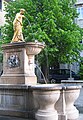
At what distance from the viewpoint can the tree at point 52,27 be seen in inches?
957

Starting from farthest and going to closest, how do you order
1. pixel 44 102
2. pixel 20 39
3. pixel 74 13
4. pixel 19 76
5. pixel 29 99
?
pixel 74 13 → pixel 20 39 → pixel 19 76 → pixel 29 99 → pixel 44 102

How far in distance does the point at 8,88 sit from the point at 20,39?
94.9 inches

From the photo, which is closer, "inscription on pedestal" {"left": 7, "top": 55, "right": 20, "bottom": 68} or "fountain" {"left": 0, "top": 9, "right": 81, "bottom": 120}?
"fountain" {"left": 0, "top": 9, "right": 81, "bottom": 120}

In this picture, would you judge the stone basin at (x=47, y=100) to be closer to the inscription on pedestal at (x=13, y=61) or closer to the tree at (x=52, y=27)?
the inscription on pedestal at (x=13, y=61)

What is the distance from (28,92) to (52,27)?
15692 millimetres

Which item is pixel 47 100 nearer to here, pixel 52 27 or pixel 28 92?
pixel 28 92

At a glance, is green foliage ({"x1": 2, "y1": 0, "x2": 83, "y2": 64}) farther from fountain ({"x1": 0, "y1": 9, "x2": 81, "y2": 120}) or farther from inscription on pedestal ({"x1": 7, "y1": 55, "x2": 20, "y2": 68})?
fountain ({"x1": 0, "y1": 9, "x2": 81, "y2": 120})

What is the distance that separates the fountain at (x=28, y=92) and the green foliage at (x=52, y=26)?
13.1 metres

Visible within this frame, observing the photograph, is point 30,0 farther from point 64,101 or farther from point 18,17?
point 64,101

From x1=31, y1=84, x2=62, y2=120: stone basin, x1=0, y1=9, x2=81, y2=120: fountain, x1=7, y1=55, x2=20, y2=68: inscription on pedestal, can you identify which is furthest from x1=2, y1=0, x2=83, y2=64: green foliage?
x1=31, y1=84, x2=62, y2=120: stone basin

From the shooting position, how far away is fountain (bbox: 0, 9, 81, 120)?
27.0 ft

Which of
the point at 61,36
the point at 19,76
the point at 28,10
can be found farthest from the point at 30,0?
the point at 19,76

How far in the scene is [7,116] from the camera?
364 inches

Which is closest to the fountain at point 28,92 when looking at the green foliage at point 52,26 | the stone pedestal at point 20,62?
the stone pedestal at point 20,62
